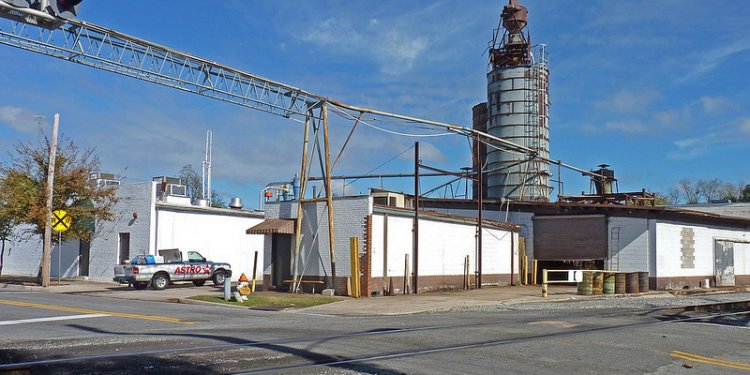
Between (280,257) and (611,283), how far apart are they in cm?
1315

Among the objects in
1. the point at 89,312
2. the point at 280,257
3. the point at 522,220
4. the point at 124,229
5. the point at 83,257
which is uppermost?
the point at 522,220

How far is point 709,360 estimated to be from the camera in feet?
35.8

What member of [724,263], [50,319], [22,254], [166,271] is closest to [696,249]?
[724,263]

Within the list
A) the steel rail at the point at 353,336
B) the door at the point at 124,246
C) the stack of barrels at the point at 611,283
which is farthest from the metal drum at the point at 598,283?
the door at the point at 124,246

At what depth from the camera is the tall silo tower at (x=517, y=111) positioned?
4753cm

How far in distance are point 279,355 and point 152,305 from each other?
1227 cm

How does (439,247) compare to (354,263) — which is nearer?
(354,263)

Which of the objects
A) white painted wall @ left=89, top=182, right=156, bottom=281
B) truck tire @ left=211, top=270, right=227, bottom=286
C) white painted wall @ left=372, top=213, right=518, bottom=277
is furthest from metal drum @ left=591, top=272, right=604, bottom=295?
white painted wall @ left=89, top=182, right=156, bottom=281

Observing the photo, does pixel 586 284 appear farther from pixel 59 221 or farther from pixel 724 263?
pixel 59 221

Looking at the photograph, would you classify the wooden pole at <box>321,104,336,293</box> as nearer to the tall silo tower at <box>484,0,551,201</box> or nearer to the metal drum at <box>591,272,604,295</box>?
the metal drum at <box>591,272,604,295</box>

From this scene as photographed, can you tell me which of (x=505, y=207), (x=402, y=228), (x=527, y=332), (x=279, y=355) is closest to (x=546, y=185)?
(x=505, y=207)

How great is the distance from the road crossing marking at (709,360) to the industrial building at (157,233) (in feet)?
89.5

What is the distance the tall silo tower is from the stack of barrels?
1771cm

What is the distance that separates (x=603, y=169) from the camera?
46.4 m
